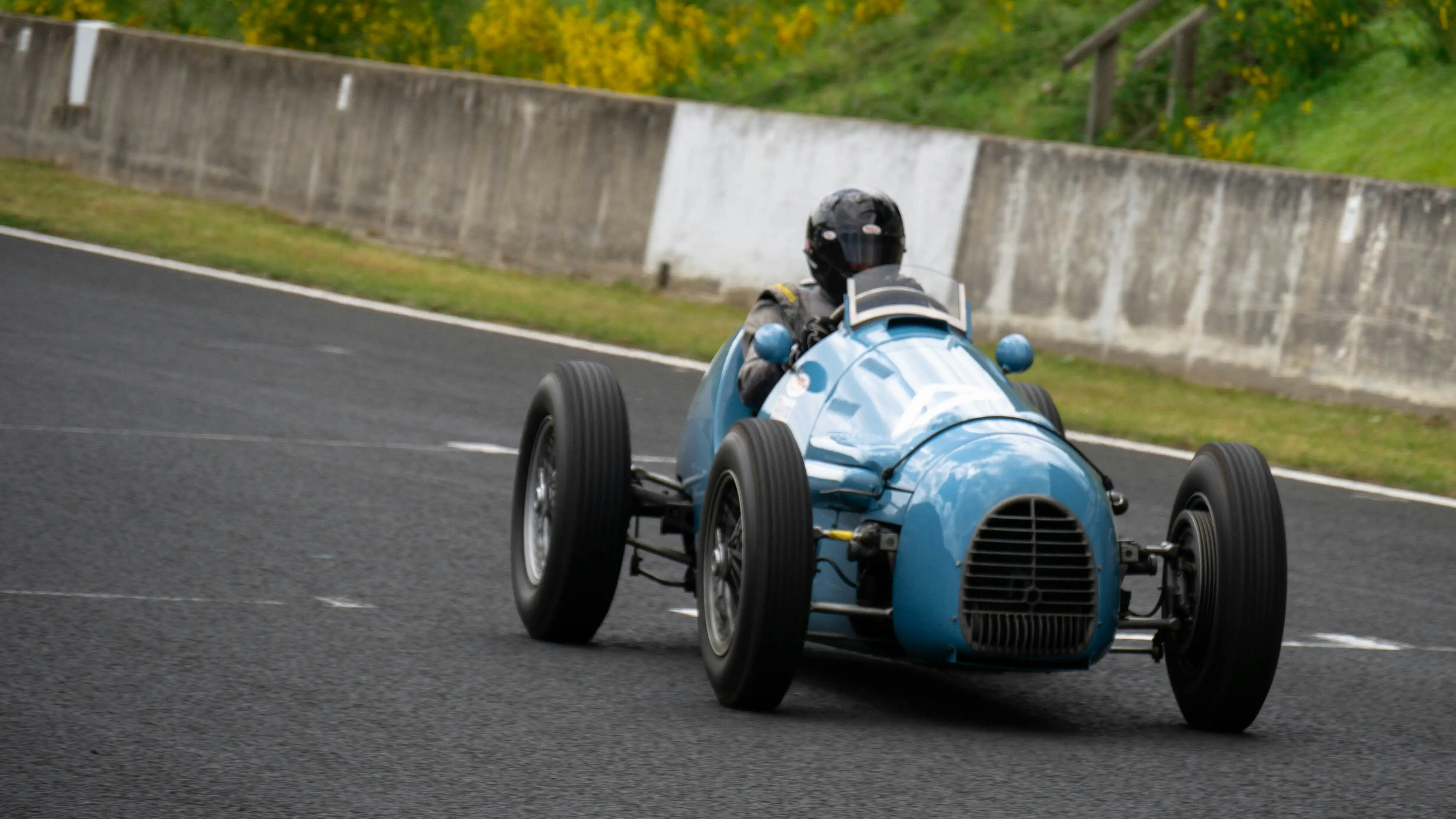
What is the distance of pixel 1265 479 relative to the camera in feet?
18.5

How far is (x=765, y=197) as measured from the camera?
1595 centimetres

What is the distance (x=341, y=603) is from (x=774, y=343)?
169 centimetres

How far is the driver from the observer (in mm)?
6703

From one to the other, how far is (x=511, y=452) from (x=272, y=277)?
251 inches

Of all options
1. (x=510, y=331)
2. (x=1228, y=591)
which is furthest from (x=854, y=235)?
(x=510, y=331)

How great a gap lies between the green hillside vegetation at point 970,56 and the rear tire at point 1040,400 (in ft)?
33.1

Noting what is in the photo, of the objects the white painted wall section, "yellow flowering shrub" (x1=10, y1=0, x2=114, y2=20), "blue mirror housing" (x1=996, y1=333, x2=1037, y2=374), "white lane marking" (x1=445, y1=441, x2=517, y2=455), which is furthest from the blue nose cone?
"yellow flowering shrub" (x1=10, y1=0, x2=114, y2=20)

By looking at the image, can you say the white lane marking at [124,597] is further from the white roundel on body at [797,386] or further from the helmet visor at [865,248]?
the helmet visor at [865,248]

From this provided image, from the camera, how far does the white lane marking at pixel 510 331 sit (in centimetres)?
1105

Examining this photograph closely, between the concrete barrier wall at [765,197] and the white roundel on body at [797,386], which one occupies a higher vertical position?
the concrete barrier wall at [765,197]

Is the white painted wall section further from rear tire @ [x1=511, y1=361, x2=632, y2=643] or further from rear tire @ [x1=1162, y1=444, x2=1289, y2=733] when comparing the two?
rear tire @ [x1=1162, y1=444, x2=1289, y2=733]

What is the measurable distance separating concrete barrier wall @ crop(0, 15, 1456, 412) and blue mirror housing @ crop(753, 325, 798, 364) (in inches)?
287

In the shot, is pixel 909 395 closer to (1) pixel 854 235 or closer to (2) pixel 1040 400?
(1) pixel 854 235

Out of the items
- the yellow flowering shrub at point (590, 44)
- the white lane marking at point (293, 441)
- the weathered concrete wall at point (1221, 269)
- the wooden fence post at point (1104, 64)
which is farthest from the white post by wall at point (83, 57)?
the white lane marking at point (293, 441)
